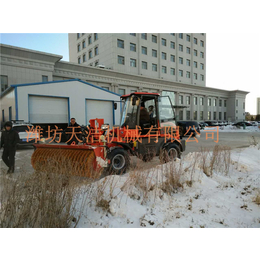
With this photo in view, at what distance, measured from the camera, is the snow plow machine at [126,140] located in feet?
18.0

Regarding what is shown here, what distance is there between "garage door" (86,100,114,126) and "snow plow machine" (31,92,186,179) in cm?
1054

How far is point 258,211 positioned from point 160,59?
39819 mm

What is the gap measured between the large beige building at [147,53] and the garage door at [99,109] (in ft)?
46.3

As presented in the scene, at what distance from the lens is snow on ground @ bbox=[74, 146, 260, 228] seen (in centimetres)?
324

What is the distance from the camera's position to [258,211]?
3613 mm

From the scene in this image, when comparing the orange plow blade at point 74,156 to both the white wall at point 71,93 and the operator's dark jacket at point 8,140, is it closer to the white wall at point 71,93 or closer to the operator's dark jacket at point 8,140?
the operator's dark jacket at point 8,140

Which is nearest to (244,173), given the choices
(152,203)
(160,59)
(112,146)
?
(152,203)

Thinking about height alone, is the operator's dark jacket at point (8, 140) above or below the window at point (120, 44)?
below

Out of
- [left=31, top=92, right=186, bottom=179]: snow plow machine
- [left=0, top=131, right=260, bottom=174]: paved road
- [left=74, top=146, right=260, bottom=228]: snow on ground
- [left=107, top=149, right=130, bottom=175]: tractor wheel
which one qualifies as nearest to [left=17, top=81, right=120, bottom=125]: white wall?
[left=0, top=131, right=260, bottom=174]: paved road

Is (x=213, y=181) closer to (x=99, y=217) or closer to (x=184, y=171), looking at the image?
(x=184, y=171)

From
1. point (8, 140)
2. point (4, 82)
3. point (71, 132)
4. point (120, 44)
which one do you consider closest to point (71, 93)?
point (4, 82)

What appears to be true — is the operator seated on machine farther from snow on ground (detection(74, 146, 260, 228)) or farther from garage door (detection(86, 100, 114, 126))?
garage door (detection(86, 100, 114, 126))

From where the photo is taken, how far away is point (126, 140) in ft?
20.3

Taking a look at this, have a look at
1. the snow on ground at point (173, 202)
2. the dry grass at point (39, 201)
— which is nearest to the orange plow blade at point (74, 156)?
the snow on ground at point (173, 202)
